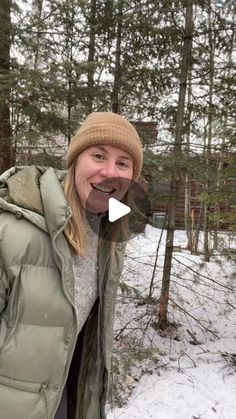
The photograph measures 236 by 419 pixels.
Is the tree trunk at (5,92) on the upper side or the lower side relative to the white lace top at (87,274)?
upper

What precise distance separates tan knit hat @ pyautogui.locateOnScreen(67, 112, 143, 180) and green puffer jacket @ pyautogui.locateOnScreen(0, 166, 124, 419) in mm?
185

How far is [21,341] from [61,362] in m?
0.18

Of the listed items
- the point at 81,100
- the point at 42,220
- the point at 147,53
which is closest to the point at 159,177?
the point at 81,100

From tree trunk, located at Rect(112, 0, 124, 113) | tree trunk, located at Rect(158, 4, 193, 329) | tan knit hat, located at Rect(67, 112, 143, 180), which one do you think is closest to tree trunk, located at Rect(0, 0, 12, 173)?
tree trunk, located at Rect(112, 0, 124, 113)

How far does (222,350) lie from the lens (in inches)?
212

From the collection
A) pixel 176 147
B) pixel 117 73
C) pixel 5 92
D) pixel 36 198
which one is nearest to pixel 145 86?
pixel 117 73

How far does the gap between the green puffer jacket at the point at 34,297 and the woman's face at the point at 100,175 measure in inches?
4.1

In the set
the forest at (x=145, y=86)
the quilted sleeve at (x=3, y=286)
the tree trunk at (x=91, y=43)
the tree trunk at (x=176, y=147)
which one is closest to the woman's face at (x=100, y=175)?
the quilted sleeve at (x=3, y=286)

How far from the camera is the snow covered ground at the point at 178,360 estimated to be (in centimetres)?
406

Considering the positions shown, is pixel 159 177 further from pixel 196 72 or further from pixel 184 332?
pixel 184 332

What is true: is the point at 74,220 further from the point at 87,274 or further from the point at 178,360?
the point at 178,360

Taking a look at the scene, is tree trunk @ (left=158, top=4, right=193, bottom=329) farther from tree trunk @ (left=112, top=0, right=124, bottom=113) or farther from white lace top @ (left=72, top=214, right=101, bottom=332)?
white lace top @ (left=72, top=214, right=101, bottom=332)

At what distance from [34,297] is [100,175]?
495 mm

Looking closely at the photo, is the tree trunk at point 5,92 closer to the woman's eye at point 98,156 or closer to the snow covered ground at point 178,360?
the snow covered ground at point 178,360
